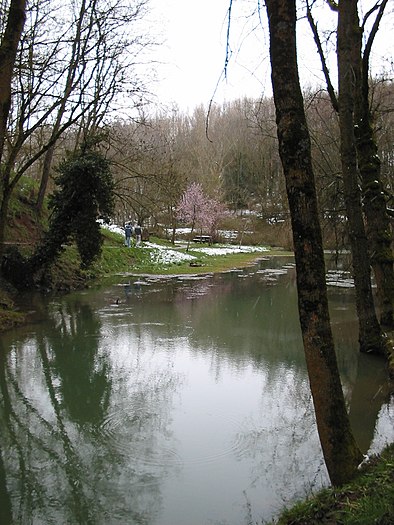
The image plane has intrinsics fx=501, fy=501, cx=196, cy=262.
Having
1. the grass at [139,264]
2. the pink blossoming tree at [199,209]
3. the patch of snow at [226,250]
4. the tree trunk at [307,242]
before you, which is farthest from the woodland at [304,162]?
the pink blossoming tree at [199,209]

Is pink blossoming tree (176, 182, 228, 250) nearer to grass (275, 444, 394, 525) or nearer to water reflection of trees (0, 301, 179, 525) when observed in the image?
water reflection of trees (0, 301, 179, 525)

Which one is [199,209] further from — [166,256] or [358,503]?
[358,503]

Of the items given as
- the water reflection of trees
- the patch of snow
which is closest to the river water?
the water reflection of trees

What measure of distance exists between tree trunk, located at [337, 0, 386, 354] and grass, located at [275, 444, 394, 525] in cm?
551

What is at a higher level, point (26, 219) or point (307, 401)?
point (26, 219)

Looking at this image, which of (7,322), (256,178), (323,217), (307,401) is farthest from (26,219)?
(256,178)

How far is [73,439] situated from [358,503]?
3.60 m

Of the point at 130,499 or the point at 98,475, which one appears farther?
the point at 98,475

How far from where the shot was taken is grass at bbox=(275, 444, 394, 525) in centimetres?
283

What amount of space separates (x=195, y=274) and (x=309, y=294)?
69.4ft

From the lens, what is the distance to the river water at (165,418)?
444 centimetres

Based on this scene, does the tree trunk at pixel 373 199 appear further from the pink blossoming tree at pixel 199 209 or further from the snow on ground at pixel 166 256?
the pink blossoming tree at pixel 199 209

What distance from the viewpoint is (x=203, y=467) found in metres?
5.05

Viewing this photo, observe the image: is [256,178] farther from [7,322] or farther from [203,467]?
[203,467]
